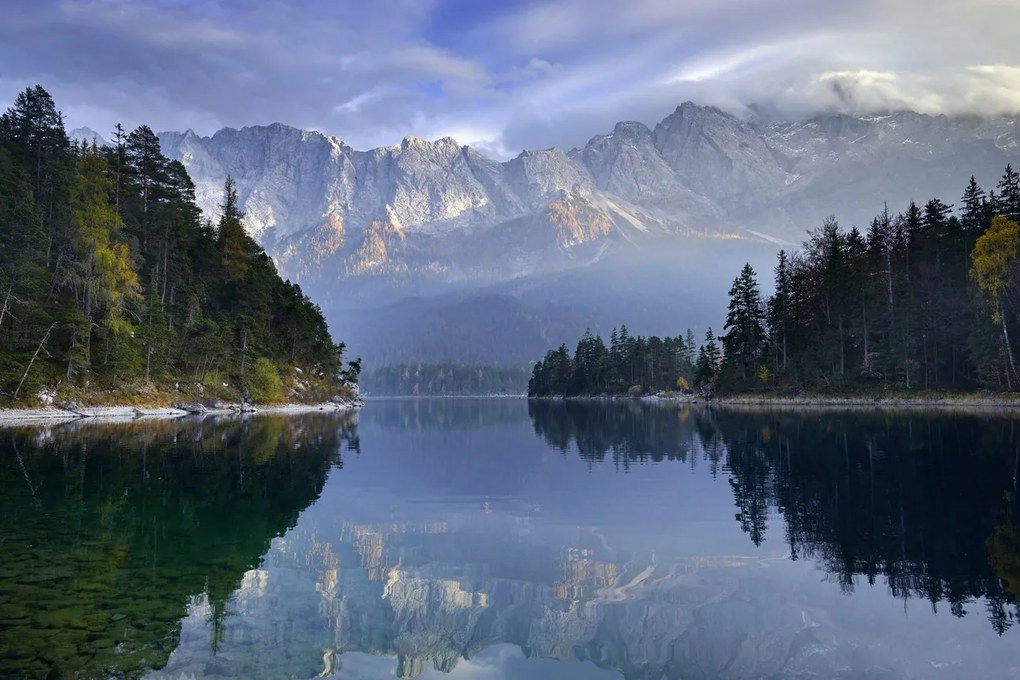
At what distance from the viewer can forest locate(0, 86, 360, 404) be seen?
66.1 meters

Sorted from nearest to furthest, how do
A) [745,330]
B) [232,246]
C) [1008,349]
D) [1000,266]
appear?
[1008,349] < [1000,266] < [232,246] < [745,330]

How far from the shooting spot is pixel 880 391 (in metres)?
94.9

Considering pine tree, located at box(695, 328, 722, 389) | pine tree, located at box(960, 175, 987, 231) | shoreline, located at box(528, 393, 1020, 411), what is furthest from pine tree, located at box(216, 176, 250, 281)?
pine tree, located at box(960, 175, 987, 231)

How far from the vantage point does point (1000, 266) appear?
77.0m

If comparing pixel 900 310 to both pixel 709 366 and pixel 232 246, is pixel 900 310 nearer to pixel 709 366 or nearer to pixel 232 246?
pixel 709 366

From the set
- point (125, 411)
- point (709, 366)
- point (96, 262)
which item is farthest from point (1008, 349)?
point (96, 262)

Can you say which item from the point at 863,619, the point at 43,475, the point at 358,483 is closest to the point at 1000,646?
the point at 863,619

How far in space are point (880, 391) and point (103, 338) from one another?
98.8 metres

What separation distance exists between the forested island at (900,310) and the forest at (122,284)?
8462 centimetres

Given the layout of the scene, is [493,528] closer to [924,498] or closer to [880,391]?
[924,498]

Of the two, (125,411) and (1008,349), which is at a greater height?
(1008,349)

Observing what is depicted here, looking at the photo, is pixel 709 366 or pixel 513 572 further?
pixel 709 366

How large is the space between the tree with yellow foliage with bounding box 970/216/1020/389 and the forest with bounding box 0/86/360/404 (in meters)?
96.3

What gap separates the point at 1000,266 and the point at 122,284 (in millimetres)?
99621
